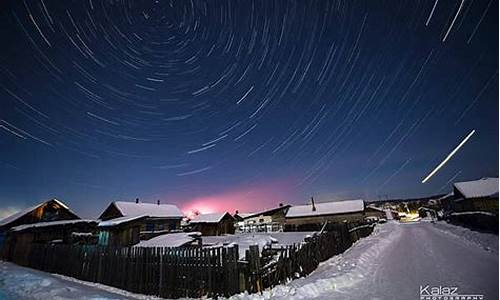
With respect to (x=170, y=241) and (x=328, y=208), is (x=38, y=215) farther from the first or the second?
(x=328, y=208)

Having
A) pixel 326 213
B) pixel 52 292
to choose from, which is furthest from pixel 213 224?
pixel 52 292

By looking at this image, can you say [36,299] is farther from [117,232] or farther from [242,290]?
[117,232]

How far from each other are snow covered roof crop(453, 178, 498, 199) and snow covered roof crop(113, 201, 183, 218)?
34.9 m

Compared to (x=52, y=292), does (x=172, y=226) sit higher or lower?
higher

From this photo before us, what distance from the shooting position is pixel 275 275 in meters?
7.89

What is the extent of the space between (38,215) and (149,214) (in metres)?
12.1

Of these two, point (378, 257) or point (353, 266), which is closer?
point (353, 266)

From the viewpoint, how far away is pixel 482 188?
9.21ft

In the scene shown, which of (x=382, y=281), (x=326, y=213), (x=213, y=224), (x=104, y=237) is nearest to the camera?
(x=382, y=281)

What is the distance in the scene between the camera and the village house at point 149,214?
32938mm

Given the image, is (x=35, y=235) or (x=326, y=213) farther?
(x=326, y=213)

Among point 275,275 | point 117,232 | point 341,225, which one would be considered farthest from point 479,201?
point 117,232

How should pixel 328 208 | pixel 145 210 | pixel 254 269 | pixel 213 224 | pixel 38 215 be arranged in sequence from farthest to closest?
pixel 328 208, pixel 213 224, pixel 145 210, pixel 38 215, pixel 254 269

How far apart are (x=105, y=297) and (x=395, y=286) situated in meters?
8.50
